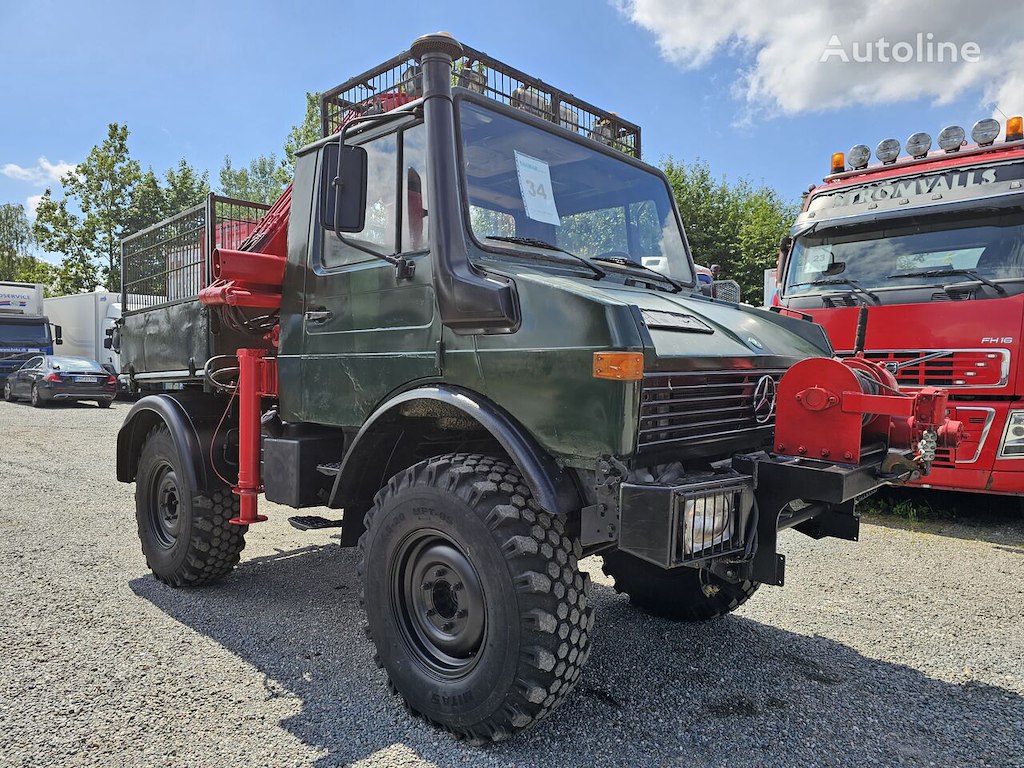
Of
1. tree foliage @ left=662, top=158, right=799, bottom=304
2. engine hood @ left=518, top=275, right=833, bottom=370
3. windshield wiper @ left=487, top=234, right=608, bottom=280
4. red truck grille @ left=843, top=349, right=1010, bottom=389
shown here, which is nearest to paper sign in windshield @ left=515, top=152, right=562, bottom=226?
windshield wiper @ left=487, top=234, right=608, bottom=280

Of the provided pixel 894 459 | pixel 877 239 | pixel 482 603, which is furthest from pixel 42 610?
pixel 877 239

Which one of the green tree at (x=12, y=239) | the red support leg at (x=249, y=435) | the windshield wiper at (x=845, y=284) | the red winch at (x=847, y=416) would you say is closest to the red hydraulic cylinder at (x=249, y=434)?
the red support leg at (x=249, y=435)

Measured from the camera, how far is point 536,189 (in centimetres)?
325

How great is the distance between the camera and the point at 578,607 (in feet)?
8.52

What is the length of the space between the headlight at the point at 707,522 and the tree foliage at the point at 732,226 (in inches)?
736

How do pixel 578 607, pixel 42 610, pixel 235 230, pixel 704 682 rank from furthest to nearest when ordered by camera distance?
pixel 235 230, pixel 42 610, pixel 704 682, pixel 578 607

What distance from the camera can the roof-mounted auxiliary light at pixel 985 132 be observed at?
6.37 meters

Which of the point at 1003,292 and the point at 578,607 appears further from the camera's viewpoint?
the point at 1003,292

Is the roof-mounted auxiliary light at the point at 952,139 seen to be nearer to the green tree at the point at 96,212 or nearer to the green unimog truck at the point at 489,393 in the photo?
the green unimog truck at the point at 489,393

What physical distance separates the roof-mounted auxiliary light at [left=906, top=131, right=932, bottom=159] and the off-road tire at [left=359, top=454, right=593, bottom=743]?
598 centimetres

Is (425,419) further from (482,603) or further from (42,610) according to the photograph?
(42,610)

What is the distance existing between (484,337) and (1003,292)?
4877 millimetres

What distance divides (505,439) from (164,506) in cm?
314

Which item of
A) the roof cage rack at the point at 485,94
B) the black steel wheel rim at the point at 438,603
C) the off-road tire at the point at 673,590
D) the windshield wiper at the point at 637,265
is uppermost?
the roof cage rack at the point at 485,94
